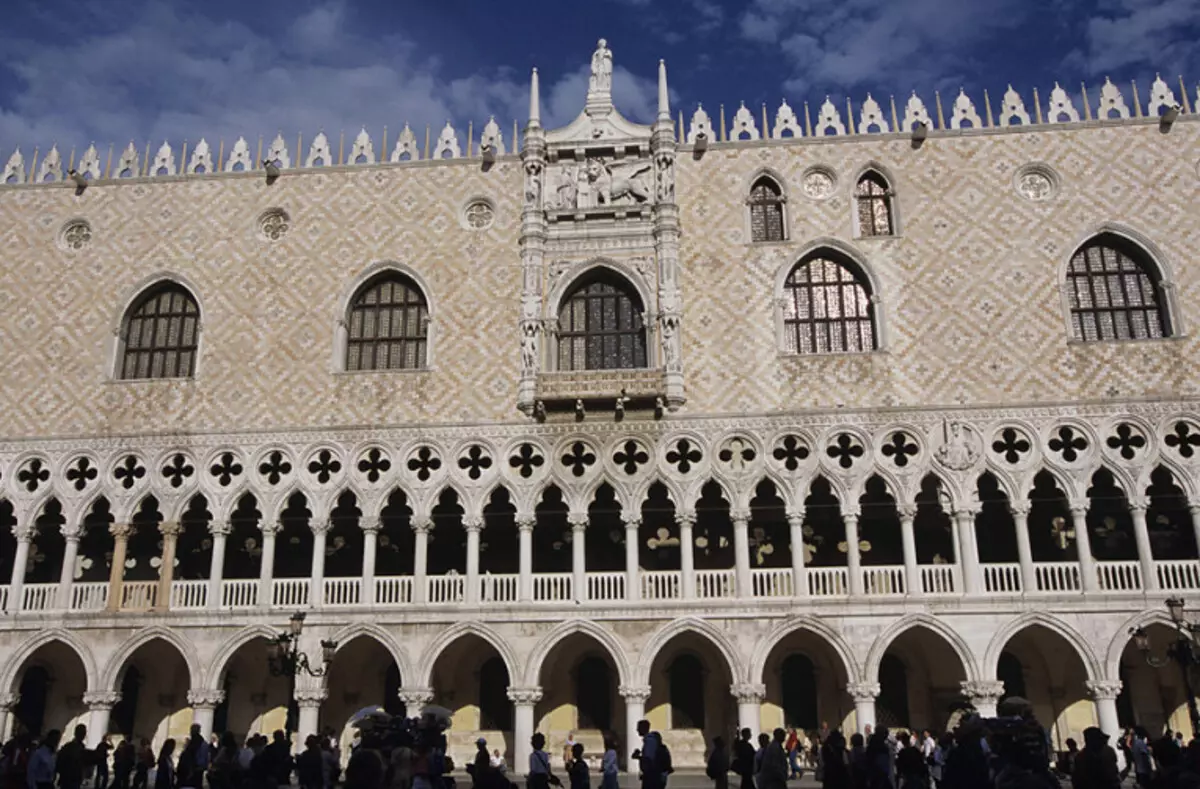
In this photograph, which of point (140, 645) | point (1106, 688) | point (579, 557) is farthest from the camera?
point (140, 645)

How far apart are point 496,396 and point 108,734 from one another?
28.6 feet

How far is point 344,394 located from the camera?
19281mm

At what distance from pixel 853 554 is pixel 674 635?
307 centimetres

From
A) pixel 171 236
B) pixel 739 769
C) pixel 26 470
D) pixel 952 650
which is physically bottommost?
pixel 739 769

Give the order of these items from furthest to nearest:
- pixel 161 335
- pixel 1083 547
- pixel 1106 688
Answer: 1. pixel 161 335
2. pixel 1083 547
3. pixel 1106 688

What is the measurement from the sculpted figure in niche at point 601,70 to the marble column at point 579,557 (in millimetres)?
8064

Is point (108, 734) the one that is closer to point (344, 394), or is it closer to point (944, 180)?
point (344, 394)

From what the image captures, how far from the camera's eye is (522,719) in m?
17.5

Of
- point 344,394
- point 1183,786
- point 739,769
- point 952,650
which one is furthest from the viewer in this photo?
point 344,394

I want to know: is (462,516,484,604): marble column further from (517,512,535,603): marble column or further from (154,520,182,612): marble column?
(154,520,182,612): marble column

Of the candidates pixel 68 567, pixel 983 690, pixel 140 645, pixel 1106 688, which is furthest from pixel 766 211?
pixel 68 567

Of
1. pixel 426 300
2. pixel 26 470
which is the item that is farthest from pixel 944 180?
pixel 26 470

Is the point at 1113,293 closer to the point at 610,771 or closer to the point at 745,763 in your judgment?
the point at 745,763

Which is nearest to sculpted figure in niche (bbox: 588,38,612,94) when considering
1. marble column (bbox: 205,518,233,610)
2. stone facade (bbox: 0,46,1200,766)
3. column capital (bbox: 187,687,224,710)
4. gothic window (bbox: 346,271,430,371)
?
stone facade (bbox: 0,46,1200,766)
